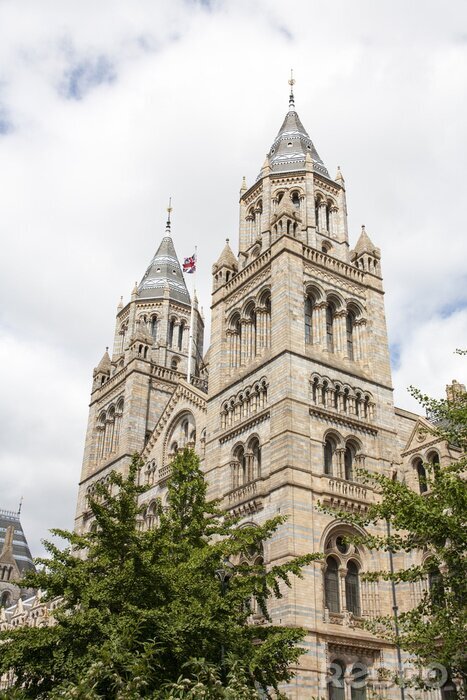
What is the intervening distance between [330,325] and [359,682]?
56.5 feet

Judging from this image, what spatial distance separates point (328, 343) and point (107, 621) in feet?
69.1

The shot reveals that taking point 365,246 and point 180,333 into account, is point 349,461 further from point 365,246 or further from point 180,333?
point 180,333

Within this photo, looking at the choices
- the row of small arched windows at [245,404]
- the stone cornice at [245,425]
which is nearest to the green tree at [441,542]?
the stone cornice at [245,425]

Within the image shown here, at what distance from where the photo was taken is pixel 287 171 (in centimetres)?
4491

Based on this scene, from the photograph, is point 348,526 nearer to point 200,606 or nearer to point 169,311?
point 200,606

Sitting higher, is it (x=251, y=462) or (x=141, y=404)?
(x=141, y=404)

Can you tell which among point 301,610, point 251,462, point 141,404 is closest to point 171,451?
point 141,404

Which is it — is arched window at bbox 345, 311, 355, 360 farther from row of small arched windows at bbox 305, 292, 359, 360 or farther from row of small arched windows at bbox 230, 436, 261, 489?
row of small arched windows at bbox 230, 436, 261, 489

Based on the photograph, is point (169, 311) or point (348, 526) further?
point (169, 311)

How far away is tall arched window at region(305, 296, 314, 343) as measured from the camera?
3800 centimetres

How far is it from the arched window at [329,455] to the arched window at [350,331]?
5.52 meters

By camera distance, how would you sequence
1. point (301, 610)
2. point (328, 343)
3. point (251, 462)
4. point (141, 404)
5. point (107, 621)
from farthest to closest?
point (141, 404)
point (328, 343)
point (251, 462)
point (301, 610)
point (107, 621)

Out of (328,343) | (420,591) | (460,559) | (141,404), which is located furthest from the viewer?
(141,404)

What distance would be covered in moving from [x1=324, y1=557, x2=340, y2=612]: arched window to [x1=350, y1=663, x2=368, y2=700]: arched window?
2384mm
